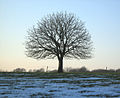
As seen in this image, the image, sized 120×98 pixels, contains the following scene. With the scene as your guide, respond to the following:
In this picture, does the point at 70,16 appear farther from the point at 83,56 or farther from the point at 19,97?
the point at 19,97

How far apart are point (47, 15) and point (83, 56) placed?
11.3m

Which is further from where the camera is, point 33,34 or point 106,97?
point 33,34

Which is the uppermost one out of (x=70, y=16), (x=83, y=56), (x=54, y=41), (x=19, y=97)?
(x=70, y=16)

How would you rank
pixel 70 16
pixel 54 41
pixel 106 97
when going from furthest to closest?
pixel 70 16, pixel 54 41, pixel 106 97

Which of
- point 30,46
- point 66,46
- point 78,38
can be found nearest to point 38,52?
point 30,46

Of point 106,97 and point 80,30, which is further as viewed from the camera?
point 80,30

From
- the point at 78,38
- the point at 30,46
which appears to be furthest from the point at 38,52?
the point at 78,38

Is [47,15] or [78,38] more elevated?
[47,15]

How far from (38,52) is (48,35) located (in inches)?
149

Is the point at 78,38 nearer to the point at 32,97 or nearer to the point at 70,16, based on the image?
the point at 70,16

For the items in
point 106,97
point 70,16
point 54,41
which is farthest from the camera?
point 70,16

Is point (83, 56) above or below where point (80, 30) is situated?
below

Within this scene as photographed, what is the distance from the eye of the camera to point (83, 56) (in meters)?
41.5

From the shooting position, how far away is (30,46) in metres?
41.2
